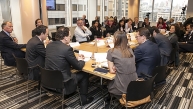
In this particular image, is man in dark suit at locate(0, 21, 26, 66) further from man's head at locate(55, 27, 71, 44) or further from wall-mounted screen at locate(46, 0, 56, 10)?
wall-mounted screen at locate(46, 0, 56, 10)

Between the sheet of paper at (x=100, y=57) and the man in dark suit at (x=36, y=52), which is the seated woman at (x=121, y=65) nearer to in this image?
the sheet of paper at (x=100, y=57)

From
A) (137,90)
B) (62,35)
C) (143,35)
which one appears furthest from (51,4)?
(137,90)

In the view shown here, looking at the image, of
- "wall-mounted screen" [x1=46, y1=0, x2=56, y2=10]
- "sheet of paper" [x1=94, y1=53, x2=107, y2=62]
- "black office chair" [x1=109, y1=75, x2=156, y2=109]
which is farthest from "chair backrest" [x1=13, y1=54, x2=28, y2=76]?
"wall-mounted screen" [x1=46, y1=0, x2=56, y2=10]

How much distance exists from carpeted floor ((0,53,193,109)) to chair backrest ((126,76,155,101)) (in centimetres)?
86

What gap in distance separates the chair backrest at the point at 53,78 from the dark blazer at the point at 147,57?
1.27m

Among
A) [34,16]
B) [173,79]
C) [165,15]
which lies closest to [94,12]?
[34,16]

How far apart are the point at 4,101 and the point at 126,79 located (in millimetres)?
2247

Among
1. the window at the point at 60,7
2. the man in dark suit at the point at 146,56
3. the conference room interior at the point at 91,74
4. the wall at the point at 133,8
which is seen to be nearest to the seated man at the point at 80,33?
the conference room interior at the point at 91,74

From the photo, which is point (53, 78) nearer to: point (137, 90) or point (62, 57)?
point (62, 57)

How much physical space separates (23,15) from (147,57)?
17.3 ft

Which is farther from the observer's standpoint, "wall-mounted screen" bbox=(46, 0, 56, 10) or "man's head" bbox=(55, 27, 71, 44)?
"wall-mounted screen" bbox=(46, 0, 56, 10)

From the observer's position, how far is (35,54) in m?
2.87

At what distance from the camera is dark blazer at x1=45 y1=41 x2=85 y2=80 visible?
87.4 inches

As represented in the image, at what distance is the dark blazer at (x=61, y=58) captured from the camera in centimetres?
222
